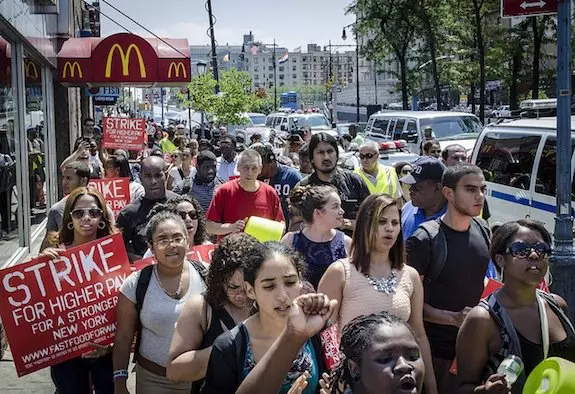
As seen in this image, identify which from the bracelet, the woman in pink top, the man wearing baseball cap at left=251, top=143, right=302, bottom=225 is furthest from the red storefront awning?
the woman in pink top

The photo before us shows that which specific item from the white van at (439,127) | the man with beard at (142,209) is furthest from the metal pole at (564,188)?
the white van at (439,127)

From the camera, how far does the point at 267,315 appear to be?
3.14 metres

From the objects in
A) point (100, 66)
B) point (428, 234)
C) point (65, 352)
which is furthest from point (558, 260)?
point (100, 66)

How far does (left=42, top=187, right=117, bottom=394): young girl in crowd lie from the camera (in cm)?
483

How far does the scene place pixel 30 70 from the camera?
38.7 ft

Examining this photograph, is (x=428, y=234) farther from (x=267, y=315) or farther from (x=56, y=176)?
(x=56, y=176)

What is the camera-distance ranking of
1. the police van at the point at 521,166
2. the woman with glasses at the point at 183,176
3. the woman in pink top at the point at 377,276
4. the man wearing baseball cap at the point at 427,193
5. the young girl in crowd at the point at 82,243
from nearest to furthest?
the woman in pink top at the point at 377,276 → the young girl in crowd at the point at 82,243 → the man wearing baseball cap at the point at 427,193 → the police van at the point at 521,166 → the woman with glasses at the point at 183,176

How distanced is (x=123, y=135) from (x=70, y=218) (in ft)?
30.6

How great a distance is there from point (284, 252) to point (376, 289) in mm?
1005

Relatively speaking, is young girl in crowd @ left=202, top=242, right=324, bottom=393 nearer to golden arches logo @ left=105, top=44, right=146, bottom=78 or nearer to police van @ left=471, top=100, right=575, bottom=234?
police van @ left=471, top=100, right=575, bottom=234

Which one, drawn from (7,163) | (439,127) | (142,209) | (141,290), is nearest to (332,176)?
(142,209)

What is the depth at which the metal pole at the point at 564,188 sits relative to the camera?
22.4ft

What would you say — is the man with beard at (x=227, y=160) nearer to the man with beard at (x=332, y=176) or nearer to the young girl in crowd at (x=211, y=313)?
the man with beard at (x=332, y=176)

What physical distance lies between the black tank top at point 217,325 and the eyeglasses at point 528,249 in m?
1.30
